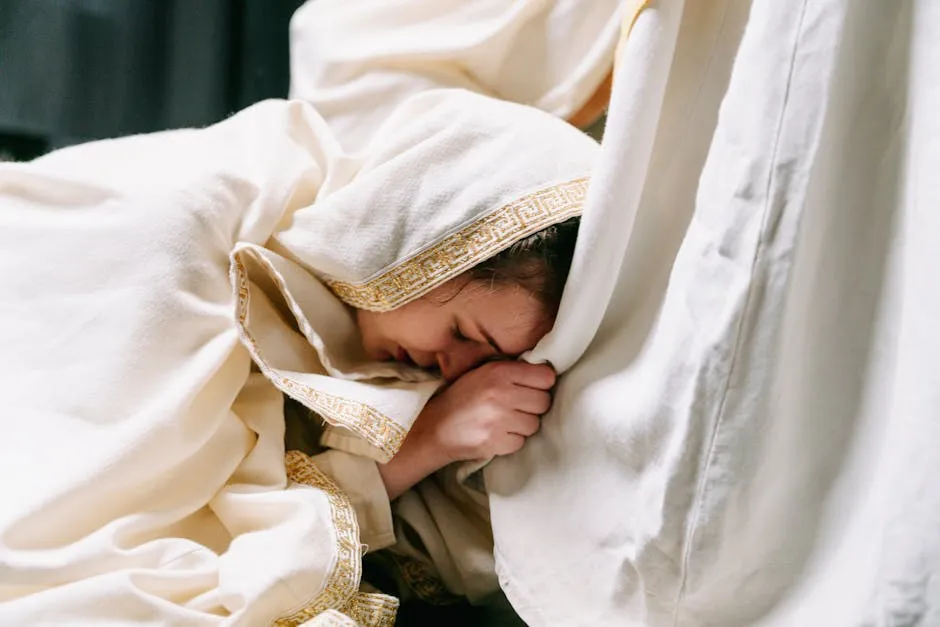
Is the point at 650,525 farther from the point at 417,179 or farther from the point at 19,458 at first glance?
the point at 19,458

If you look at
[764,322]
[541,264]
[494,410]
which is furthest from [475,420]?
[764,322]

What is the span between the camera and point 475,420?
2.37 feet

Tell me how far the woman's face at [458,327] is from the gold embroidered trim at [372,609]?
0.20 meters

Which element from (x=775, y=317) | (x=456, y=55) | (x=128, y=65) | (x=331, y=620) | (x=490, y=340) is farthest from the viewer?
(x=128, y=65)

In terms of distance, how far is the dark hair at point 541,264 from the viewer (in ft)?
2.28

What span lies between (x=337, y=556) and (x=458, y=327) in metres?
0.22

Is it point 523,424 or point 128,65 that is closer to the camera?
point 523,424

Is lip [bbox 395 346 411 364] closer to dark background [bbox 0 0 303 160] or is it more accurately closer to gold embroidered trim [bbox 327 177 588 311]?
gold embroidered trim [bbox 327 177 588 311]

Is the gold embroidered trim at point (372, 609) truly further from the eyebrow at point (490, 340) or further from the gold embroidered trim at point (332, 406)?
the eyebrow at point (490, 340)

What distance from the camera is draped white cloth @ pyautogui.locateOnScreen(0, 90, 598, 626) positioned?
2.08 ft

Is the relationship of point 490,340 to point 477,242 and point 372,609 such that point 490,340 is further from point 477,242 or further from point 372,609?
point 372,609

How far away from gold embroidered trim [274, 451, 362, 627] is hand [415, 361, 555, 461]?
101 mm

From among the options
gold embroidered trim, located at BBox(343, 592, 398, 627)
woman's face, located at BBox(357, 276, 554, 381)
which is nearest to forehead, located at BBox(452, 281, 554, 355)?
woman's face, located at BBox(357, 276, 554, 381)

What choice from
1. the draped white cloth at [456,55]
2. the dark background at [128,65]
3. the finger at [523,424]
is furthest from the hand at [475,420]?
the dark background at [128,65]
